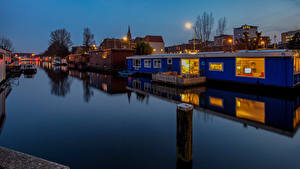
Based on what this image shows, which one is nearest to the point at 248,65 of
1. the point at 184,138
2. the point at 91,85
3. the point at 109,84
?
the point at 109,84

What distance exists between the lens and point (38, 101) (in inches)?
524

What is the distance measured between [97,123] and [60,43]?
8430 cm

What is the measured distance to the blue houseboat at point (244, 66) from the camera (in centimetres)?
1538

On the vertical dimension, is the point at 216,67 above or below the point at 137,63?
below

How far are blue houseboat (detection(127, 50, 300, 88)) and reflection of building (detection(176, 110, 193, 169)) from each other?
14531mm

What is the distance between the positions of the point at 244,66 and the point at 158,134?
16.0 metres

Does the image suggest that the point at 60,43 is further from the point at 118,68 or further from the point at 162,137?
the point at 162,137

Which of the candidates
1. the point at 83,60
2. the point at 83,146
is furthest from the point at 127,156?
the point at 83,60

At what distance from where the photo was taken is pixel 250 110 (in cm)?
984

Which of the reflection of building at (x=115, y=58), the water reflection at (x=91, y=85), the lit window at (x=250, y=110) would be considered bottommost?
the lit window at (x=250, y=110)

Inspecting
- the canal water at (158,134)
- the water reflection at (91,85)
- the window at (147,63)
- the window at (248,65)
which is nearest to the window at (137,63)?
the window at (147,63)

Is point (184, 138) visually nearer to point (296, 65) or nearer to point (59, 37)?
point (296, 65)

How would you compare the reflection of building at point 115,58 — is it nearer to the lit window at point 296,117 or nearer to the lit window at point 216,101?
the lit window at point 216,101

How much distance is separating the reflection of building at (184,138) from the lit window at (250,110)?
5.13 m
